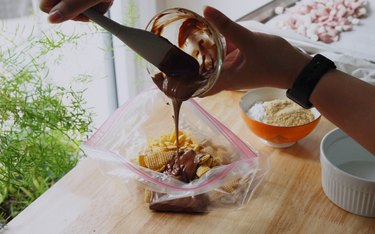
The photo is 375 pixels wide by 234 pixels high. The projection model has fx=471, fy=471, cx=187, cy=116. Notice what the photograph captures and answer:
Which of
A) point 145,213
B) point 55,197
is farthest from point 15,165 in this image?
point 145,213

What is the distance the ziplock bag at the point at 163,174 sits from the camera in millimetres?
826

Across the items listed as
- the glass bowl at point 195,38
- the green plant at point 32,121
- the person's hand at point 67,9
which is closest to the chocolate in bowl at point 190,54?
the glass bowl at point 195,38

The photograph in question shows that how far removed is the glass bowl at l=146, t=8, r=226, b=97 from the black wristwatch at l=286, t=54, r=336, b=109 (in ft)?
0.48

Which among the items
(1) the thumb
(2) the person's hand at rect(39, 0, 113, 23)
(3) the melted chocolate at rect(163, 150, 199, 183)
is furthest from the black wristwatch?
(2) the person's hand at rect(39, 0, 113, 23)

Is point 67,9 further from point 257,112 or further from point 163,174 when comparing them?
point 257,112

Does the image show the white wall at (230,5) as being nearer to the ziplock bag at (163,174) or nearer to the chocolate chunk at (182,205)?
the ziplock bag at (163,174)

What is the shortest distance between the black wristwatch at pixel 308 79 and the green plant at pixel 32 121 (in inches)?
19.1

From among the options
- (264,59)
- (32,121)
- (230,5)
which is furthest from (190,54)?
(230,5)

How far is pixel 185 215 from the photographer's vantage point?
0.82 metres

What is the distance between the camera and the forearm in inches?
29.5

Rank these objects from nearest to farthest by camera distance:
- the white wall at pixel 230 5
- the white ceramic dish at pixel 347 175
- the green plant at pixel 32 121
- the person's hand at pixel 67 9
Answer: the person's hand at pixel 67 9
the white ceramic dish at pixel 347 175
the green plant at pixel 32 121
the white wall at pixel 230 5

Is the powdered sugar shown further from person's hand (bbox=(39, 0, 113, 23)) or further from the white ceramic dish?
person's hand (bbox=(39, 0, 113, 23))

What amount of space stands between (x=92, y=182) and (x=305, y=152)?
0.44 m

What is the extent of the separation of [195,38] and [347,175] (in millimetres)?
346
